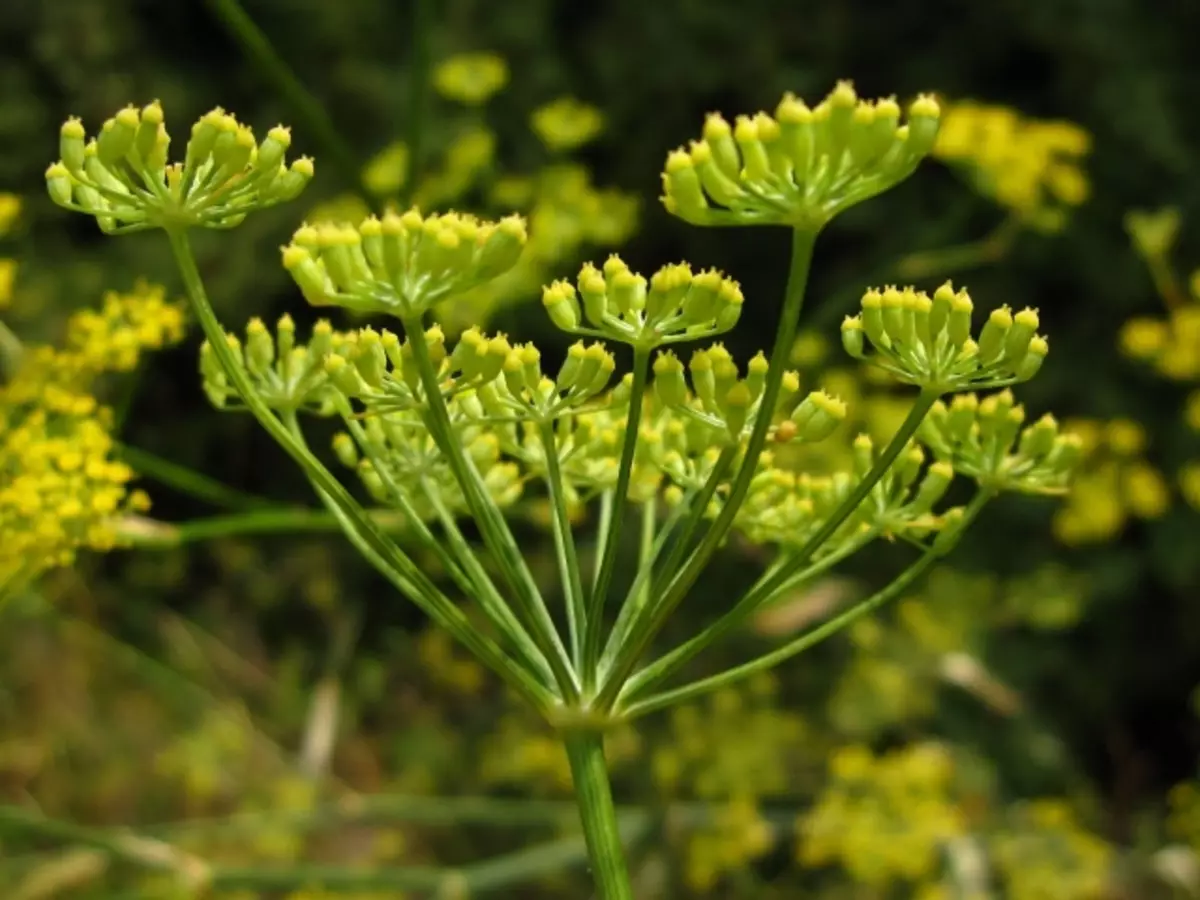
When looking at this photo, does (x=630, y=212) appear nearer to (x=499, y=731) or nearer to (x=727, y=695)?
(x=727, y=695)

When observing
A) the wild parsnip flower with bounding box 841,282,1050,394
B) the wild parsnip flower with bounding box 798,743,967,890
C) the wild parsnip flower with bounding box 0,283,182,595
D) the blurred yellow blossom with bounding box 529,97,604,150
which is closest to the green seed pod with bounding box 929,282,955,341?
the wild parsnip flower with bounding box 841,282,1050,394

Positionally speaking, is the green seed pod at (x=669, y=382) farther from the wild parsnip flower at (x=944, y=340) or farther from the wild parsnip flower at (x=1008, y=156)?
the wild parsnip flower at (x=1008, y=156)

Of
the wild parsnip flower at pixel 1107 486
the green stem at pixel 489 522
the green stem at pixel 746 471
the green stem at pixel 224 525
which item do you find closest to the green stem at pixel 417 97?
the green stem at pixel 224 525

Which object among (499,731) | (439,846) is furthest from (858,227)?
(439,846)

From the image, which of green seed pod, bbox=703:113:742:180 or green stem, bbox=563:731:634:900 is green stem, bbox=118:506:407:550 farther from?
green seed pod, bbox=703:113:742:180

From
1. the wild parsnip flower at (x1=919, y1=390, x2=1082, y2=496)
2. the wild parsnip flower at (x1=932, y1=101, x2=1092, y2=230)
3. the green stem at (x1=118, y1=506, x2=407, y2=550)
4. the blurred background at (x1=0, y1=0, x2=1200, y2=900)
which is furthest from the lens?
the blurred background at (x1=0, y1=0, x2=1200, y2=900)

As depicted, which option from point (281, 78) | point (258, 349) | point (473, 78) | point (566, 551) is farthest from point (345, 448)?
point (473, 78)

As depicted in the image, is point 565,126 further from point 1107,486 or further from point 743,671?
point 743,671
